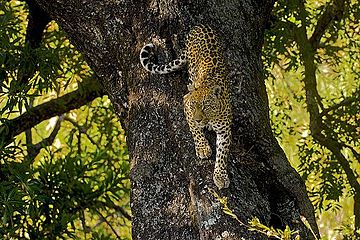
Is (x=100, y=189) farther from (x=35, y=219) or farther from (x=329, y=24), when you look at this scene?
(x=329, y=24)

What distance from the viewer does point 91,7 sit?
3.16m

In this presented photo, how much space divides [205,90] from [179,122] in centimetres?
15

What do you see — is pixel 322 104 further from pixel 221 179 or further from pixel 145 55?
pixel 221 179

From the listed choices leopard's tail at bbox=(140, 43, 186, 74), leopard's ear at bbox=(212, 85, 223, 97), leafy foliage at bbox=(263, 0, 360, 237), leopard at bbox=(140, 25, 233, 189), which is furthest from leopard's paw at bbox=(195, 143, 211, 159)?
leafy foliage at bbox=(263, 0, 360, 237)

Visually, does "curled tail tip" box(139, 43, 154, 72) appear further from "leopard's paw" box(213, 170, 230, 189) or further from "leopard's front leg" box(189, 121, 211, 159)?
"leopard's paw" box(213, 170, 230, 189)

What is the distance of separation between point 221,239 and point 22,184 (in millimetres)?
1361

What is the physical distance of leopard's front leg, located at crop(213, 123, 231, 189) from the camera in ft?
8.89

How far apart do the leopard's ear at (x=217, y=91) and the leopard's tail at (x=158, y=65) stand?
16 cm

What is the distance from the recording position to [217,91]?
9.21 ft

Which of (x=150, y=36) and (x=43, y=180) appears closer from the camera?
(x=150, y=36)

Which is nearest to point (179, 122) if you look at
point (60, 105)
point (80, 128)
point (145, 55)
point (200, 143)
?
point (200, 143)

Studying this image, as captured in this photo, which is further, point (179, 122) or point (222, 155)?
point (179, 122)

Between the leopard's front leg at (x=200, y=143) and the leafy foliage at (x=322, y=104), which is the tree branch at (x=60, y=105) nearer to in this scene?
the leafy foliage at (x=322, y=104)

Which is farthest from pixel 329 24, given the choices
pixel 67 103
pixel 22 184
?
pixel 22 184
